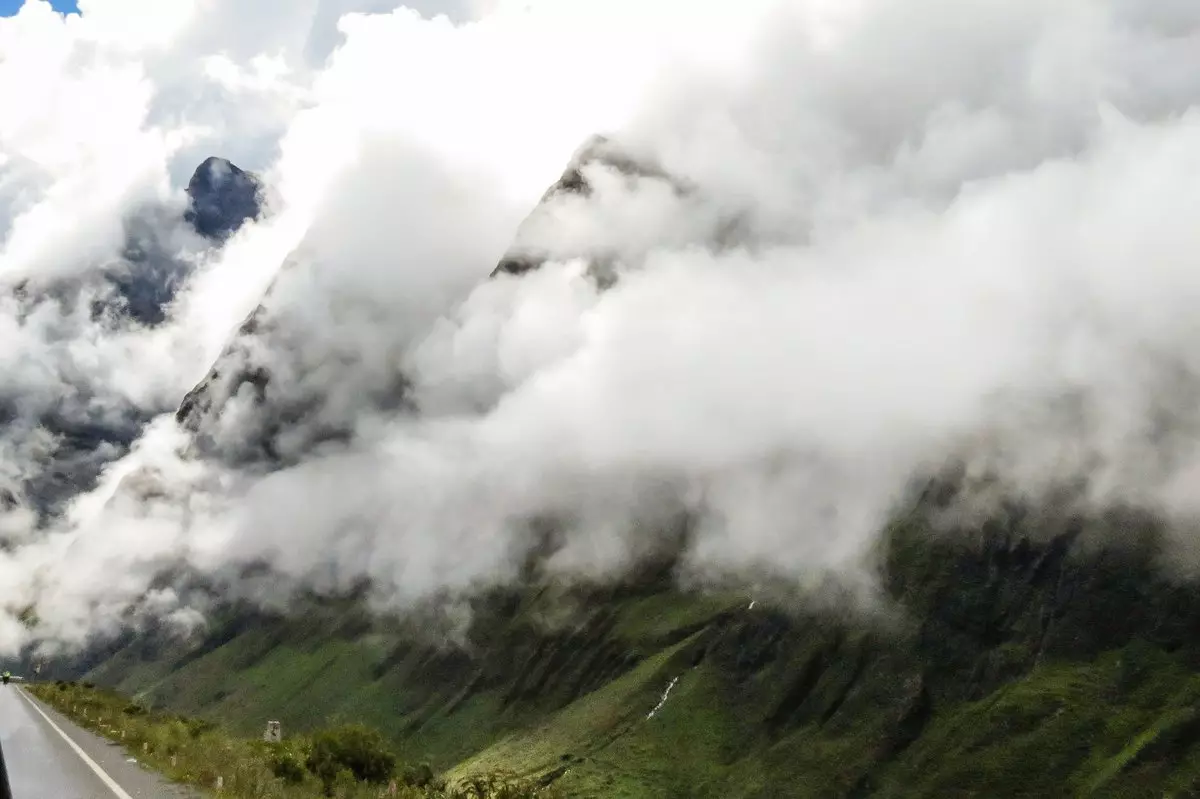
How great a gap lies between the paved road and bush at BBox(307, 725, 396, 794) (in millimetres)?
13235

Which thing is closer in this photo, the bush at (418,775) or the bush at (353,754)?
the bush at (353,754)

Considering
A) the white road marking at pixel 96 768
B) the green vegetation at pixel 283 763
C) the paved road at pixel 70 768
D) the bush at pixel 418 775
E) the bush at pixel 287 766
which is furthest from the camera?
the bush at pixel 418 775

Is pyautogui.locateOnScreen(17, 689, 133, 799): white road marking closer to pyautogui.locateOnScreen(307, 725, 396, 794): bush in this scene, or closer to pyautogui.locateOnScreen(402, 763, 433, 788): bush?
pyautogui.locateOnScreen(307, 725, 396, 794): bush

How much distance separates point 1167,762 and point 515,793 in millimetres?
171279

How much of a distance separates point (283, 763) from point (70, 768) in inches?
564

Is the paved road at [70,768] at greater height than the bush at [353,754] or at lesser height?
greater

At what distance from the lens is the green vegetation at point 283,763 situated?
37.6 metres

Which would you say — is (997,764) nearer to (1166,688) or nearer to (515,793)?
(1166,688)

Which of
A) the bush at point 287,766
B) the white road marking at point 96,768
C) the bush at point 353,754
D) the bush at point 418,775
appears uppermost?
the white road marking at point 96,768

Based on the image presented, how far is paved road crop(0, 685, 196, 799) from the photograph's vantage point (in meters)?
31.1

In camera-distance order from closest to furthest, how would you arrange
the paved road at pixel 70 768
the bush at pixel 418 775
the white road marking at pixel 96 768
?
the white road marking at pixel 96 768
the paved road at pixel 70 768
the bush at pixel 418 775

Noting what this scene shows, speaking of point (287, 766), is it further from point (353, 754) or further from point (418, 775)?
point (418, 775)

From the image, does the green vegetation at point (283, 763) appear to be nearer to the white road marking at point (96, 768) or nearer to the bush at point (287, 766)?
the bush at point (287, 766)

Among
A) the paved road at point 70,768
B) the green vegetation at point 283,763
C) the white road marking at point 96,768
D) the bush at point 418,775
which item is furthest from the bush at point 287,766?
the bush at point 418,775
